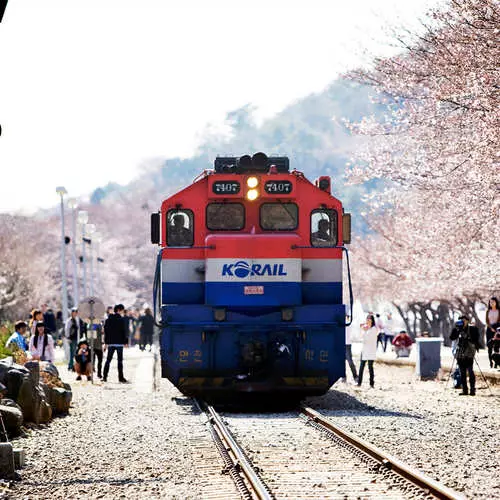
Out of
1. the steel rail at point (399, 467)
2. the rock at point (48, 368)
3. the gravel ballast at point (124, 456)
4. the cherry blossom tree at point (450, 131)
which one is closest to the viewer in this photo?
the steel rail at point (399, 467)

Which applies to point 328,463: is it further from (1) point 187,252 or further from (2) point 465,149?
(2) point 465,149

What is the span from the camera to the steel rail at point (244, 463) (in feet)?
29.9

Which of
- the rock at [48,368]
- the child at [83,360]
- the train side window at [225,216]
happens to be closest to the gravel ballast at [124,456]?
the rock at [48,368]

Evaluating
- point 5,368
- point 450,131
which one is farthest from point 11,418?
point 450,131

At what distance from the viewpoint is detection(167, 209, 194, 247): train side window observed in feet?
58.2

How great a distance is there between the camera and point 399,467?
10.3m

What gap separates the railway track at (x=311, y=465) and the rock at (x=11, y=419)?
2.67m

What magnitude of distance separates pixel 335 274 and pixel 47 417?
5.30m

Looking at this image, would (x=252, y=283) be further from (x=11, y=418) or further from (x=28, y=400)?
(x=11, y=418)

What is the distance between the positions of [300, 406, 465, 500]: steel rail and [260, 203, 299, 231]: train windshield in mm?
4374

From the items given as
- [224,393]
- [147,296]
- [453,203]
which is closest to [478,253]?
[453,203]

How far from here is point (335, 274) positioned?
17.8 metres

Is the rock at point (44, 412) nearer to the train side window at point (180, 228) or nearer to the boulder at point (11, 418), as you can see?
the boulder at point (11, 418)

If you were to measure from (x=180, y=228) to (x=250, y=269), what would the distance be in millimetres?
1444
